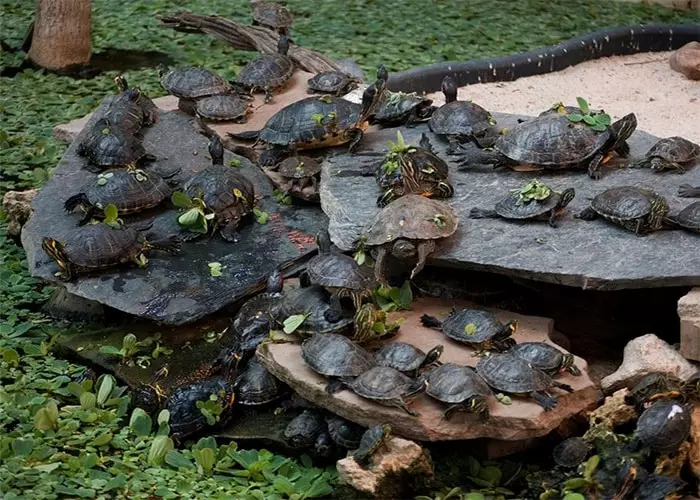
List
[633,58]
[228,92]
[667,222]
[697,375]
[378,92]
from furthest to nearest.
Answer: [633,58] → [228,92] → [378,92] → [667,222] → [697,375]

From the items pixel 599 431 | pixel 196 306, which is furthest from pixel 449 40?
pixel 599 431

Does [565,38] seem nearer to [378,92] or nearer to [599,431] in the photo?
[378,92]

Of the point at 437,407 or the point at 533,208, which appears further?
the point at 533,208

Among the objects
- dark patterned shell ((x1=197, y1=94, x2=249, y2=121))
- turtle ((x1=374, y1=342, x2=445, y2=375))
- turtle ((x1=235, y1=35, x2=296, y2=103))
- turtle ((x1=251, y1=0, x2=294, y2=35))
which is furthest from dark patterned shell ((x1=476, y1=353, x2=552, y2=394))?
turtle ((x1=251, y1=0, x2=294, y2=35))

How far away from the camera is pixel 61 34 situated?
909 centimetres

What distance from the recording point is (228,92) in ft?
25.0

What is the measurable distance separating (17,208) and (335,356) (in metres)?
2.88

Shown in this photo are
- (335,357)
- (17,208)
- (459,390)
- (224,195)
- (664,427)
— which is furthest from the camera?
(17,208)

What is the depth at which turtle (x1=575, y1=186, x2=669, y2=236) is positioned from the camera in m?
5.18

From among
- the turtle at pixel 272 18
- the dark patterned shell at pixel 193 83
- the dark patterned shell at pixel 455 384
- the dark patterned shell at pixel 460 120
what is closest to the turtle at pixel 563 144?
the dark patterned shell at pixel 460 120

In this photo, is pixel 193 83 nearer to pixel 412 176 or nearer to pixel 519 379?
pixel 412 176

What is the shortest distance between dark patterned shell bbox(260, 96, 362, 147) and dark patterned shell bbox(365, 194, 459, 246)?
116 cm

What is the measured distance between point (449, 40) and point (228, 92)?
10.1 feet

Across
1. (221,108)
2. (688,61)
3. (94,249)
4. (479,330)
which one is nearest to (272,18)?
(221,108)
